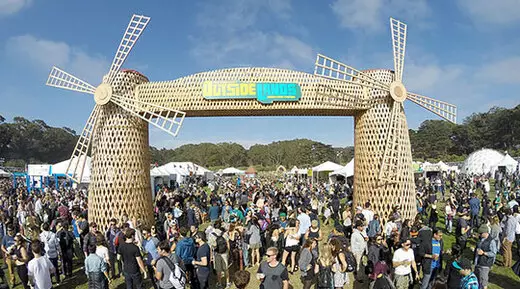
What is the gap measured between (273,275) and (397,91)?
10.5m

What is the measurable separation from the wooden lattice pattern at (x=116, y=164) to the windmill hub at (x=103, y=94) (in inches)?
10.1

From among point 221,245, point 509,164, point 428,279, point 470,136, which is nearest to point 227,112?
point 221,245

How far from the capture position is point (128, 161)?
1272 cm

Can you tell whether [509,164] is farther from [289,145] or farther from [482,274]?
[289,145]

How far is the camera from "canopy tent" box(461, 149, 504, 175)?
35.3 metres

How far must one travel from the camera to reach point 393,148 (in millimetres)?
12719

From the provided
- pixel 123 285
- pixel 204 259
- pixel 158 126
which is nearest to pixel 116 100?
pixel 158 126

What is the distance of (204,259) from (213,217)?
6.08 metres

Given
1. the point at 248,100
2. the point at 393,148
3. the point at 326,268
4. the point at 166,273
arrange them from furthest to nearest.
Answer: the point at 248,100 → the point at 393,148 → the point at 326,268 → the point at 166,273

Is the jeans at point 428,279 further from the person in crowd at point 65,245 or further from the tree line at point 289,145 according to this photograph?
the tree line at point 289,145

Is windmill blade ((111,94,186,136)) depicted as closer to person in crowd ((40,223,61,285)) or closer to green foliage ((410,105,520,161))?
person in crowd ((40,223,61,285))

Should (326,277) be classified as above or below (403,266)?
below

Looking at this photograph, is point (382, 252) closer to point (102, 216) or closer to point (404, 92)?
point (404, 92)

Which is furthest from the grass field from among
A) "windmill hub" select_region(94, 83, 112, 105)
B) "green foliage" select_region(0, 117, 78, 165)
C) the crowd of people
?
"green foliage" select_region(0, 117, 78, 165)
